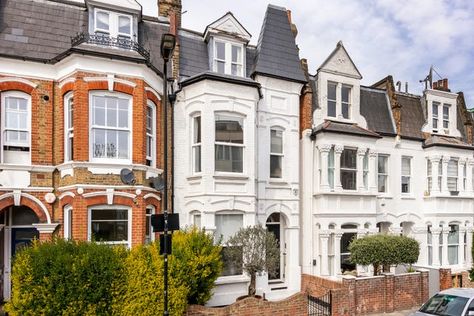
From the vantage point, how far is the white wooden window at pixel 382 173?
64.8ft

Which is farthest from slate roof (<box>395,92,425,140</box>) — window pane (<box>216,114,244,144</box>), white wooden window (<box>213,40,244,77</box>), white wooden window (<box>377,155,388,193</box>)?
window pane (<box>216,114,244,144</box>)

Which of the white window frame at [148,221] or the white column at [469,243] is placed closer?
the white window frame at [148,221]

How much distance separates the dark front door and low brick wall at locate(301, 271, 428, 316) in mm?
10089

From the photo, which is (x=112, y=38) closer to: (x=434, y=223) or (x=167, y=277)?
(x=167, y=277)

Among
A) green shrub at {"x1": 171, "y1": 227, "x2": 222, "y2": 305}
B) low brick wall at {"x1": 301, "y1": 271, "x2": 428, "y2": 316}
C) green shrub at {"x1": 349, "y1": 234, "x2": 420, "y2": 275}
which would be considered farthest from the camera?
green shrub at {"x1": 349, "y1": 234, "x2": 420, "y2": 275}

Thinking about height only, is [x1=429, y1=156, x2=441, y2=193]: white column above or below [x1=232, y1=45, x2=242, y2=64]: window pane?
below

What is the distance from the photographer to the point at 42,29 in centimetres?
1362

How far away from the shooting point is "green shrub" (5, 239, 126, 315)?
30.4ft

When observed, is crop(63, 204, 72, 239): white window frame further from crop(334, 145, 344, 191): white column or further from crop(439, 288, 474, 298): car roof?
crop(439, 288, 474, 298): car roof

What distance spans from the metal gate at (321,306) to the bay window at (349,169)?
6.02m

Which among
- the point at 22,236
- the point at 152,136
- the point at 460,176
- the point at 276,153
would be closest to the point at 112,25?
the point at 152,136

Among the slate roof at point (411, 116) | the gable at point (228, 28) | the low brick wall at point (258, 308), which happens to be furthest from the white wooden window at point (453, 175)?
the gable at point (228, 28)

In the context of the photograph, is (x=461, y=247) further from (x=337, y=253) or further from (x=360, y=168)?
(x=337, y=253)

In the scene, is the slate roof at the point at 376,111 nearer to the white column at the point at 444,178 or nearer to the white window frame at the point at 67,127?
the white column at the point at 444,178
